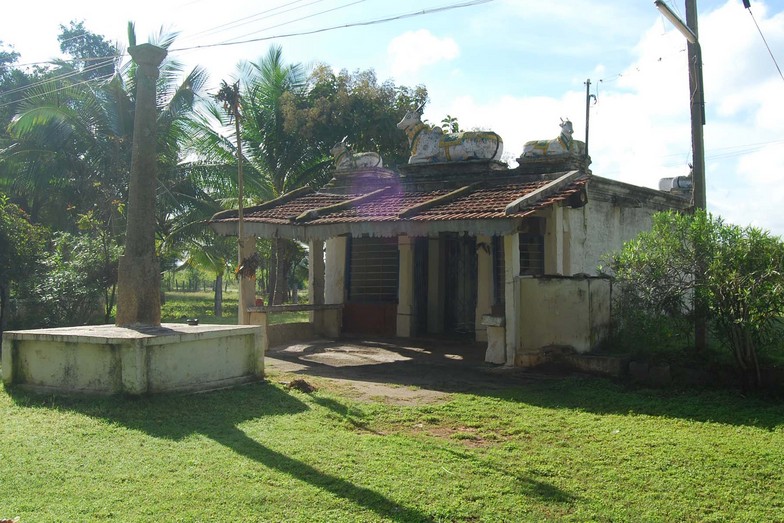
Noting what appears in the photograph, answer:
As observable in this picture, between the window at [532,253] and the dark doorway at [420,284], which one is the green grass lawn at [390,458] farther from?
the dark doorway at [420,284]

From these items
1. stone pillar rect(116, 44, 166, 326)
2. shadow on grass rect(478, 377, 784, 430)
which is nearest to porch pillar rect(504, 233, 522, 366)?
shadow on grass rect(478, 377, 784, 430)

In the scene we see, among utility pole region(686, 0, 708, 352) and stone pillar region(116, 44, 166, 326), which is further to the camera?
utility pole region(686, 0, 708, 352)

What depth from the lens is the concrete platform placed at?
8.02 meters

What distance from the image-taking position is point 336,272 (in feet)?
50.4

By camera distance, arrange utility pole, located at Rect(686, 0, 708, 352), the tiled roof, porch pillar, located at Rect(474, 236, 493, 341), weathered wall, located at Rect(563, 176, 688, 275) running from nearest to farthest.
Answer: utility pole, located at Rect(686, 0, 708, 352)
the tiled roof
weathered wall, located at Rect(563, 176, 688, 275)
porch pillar, located at Rect(474, 236, 493, 341)

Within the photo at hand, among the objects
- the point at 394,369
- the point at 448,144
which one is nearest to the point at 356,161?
the point at 448,144

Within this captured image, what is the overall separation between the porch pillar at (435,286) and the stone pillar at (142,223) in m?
6.80

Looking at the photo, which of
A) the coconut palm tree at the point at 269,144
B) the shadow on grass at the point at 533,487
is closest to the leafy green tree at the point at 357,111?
the coconut palm tree at the point at 269,144

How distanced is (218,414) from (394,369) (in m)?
3.87

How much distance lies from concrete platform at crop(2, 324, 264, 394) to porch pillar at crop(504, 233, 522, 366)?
11.8 feet

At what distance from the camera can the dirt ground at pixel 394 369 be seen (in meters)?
9.36

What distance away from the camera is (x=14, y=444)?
6500 mm

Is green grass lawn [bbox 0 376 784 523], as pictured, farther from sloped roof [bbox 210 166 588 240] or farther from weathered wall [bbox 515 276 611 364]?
sloped roof [bbox 210 166 588 240]

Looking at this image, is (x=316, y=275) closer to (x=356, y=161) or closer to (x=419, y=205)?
(x=356, y=161)
